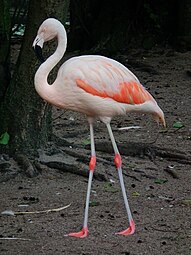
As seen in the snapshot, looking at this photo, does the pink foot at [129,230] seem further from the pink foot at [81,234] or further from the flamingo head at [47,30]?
the flamingo head at [47,30]

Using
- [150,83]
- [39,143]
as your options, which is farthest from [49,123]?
[150,83]

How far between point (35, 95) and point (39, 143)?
0.48 metres

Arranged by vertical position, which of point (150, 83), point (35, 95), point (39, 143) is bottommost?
point (150, 83)

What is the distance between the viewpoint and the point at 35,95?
7.17m

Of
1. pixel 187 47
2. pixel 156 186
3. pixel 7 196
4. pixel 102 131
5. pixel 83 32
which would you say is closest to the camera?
pixel 7 196

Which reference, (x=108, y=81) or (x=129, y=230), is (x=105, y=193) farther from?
(x=108, y=81)

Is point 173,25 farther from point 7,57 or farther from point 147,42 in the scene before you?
point 7,57

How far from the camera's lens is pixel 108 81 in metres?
5.67

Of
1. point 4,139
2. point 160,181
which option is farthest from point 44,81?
point 160,181

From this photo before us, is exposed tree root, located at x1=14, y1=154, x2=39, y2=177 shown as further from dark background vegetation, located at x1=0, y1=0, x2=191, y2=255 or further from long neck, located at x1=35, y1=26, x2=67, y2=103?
long neck, located at x1=35, y1=26, x2=67, y2=103

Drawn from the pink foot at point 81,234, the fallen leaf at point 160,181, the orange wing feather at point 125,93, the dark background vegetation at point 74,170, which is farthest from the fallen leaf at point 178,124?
the pink foot at point 81,234

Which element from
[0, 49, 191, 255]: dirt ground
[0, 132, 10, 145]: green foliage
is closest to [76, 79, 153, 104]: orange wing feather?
[0, 49, 191, 255]: dirt ground

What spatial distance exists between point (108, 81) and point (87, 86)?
0.21m

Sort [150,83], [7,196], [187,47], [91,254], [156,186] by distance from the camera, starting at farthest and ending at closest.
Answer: [187,47] < [150,83] < [156,186] < [7,196] < [91,254]
